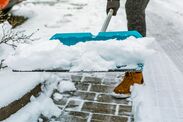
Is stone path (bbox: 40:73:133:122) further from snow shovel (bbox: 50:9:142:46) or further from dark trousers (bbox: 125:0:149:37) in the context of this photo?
dark trousers (bbox: 125:0:149:37)

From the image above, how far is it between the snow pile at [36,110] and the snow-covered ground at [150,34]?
2cm

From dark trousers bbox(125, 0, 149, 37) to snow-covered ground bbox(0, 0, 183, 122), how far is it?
454 millimetres

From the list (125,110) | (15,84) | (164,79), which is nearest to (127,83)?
(125,110)

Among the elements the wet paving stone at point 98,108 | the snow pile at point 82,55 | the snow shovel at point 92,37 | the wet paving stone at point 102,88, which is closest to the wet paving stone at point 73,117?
the wet paving stone at point 98,108

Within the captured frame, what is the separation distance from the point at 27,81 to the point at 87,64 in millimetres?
698

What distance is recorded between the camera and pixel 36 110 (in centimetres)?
347

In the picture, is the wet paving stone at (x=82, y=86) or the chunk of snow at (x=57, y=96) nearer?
the chunk of snow at (x=57, y=96)

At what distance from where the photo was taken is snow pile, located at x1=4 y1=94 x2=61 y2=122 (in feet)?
10.9

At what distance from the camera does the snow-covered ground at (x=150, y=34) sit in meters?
3.48

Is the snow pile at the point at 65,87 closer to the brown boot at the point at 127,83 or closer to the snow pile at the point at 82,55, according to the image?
the brown boot at the point at 127,83

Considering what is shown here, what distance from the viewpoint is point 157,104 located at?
11.7 feet

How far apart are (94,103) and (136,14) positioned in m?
1.36

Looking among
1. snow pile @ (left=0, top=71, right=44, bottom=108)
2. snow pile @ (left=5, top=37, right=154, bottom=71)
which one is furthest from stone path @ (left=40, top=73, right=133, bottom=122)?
snow pile @ (left=5, top=37, right=154, bottom=71)

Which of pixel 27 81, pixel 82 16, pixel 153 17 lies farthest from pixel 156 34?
pixel 27 81
